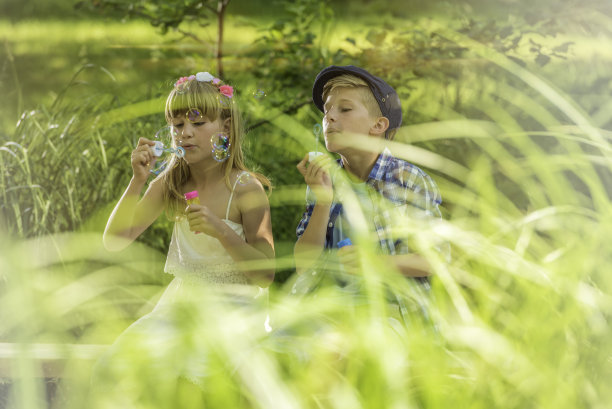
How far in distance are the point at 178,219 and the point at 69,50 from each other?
2.29m

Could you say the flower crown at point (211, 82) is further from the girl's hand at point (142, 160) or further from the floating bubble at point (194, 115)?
the girl's hand at point (142, 160)

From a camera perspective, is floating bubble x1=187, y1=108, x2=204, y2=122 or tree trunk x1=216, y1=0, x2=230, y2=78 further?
tree trunk x1=216, y1=0, x2=230, y2=78

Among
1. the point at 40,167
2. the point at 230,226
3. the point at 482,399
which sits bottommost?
the point at 40,167

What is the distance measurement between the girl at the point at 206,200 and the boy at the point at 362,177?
18 centimetres

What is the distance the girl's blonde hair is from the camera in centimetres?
195

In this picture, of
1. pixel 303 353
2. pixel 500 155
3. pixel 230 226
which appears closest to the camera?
pixel 500 155

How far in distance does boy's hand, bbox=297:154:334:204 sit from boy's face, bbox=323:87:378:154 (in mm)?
145

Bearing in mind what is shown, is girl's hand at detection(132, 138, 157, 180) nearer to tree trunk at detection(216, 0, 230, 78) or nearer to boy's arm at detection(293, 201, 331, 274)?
boy's arm at detection(293, 201, 331, 274)

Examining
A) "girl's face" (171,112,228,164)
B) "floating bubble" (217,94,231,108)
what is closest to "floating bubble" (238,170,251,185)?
"girl's face" (171,112,228,164)

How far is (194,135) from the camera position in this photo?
1923 mm

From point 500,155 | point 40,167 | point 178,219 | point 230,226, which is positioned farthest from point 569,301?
point 40,167

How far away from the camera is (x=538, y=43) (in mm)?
3547

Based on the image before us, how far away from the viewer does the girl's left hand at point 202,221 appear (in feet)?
5.53

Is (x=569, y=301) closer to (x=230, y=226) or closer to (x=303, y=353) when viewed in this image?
(x=303, y=353)
